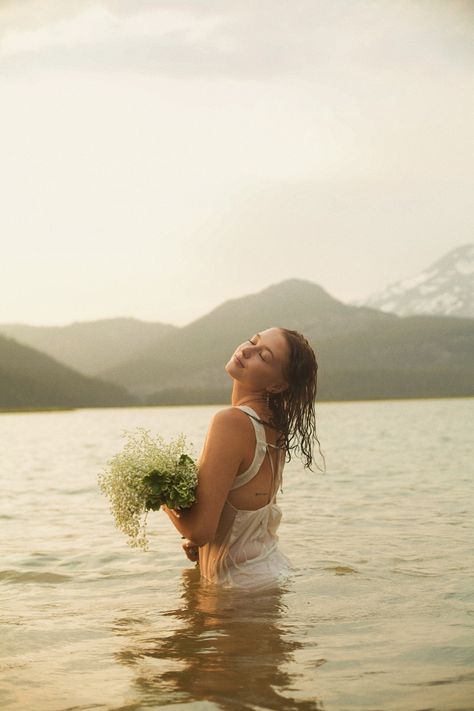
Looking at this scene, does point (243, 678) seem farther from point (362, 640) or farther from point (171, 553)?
point (171, 553)

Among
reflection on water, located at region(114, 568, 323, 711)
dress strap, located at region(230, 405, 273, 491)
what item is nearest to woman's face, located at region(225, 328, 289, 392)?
dress strap, located at region(230, 405, 273, 491)

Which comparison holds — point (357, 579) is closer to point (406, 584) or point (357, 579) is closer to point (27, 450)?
point (406, 584)

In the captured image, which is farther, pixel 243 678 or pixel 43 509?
pixel 43 509

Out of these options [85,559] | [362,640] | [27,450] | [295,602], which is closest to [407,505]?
[85,559]

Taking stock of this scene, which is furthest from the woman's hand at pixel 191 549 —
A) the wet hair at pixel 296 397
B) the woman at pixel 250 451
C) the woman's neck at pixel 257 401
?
the woman's neck at pixel 257 401

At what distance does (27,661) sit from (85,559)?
446cm

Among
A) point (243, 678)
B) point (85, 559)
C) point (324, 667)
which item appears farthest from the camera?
point (85, 559)

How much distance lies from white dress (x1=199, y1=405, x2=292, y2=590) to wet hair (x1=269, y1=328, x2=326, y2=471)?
0.59 feet

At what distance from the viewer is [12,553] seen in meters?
10.6

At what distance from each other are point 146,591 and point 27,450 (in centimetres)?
2914

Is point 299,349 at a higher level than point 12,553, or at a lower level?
higher

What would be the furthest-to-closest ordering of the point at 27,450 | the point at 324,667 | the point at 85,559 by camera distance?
the point at 27,450 → the point at 85,559 → the point at 324,667

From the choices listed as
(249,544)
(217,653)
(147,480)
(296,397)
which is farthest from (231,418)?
(217,653)

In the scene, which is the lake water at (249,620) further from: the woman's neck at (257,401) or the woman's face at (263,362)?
the woman's face at (263,362)
